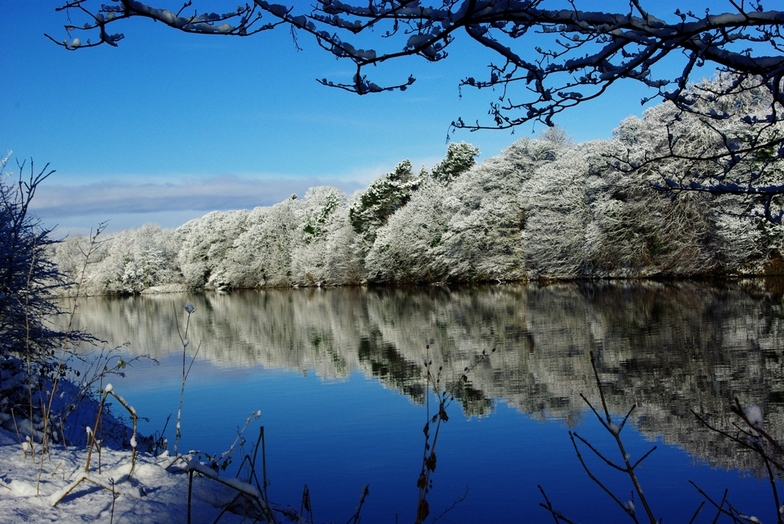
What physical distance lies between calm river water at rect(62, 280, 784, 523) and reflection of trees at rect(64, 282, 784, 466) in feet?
0.18

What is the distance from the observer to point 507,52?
331cm

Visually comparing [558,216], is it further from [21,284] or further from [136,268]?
[136,268]

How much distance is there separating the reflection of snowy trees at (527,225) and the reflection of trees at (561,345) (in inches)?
137

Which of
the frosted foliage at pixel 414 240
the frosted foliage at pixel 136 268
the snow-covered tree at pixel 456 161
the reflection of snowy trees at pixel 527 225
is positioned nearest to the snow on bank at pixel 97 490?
the reflection of snowy trees at pixel 527 225

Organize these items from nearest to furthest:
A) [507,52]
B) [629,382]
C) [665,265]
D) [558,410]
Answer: [507,52], [558,410], [629,382], [665,265]

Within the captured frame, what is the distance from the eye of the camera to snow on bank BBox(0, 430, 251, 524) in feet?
11.6

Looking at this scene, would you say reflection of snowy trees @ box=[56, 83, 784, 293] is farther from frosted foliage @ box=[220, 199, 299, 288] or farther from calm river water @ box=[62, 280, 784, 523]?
calm river water @ box=[62, 280, 784, 523]

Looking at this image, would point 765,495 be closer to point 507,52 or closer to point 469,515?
point 469,515

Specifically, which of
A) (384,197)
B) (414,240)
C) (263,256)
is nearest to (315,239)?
(263,256)

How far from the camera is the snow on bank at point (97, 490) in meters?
3.54

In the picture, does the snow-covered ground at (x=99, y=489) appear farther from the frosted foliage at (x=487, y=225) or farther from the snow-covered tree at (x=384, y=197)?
the snow-covered tree at (x=384, y=197)

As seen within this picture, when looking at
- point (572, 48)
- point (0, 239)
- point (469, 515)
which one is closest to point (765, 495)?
point (469, 515)

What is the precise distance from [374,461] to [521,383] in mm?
4453

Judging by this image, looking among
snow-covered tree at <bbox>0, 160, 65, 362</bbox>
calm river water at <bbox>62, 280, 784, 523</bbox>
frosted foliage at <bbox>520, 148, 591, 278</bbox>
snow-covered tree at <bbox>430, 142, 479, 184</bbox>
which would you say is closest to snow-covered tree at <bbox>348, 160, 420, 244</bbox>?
snow-covered tree at <bbox>430, 142, 479, 184</bbox>
